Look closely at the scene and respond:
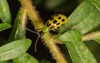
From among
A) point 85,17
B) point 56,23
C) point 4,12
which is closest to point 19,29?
point 4,12

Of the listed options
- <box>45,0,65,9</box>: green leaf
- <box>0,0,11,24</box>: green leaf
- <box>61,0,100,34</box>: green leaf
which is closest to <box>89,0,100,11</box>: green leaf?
<box>61,0,100,34</box>: green leaf

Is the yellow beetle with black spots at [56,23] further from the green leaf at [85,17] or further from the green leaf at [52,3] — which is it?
the green leaf at [52,3]

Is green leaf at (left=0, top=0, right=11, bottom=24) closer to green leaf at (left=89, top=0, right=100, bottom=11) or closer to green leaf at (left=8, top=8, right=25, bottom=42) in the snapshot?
green leaf at (left=8, top=8, right=25, bottom=42)

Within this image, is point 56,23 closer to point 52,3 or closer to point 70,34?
point 70,34

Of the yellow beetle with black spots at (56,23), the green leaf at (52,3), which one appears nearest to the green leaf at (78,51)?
the yellow beetle with black spots at (56,23)

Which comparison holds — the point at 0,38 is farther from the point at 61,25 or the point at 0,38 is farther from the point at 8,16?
the point at 61,25

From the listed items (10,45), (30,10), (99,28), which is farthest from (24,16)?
(99,28)
